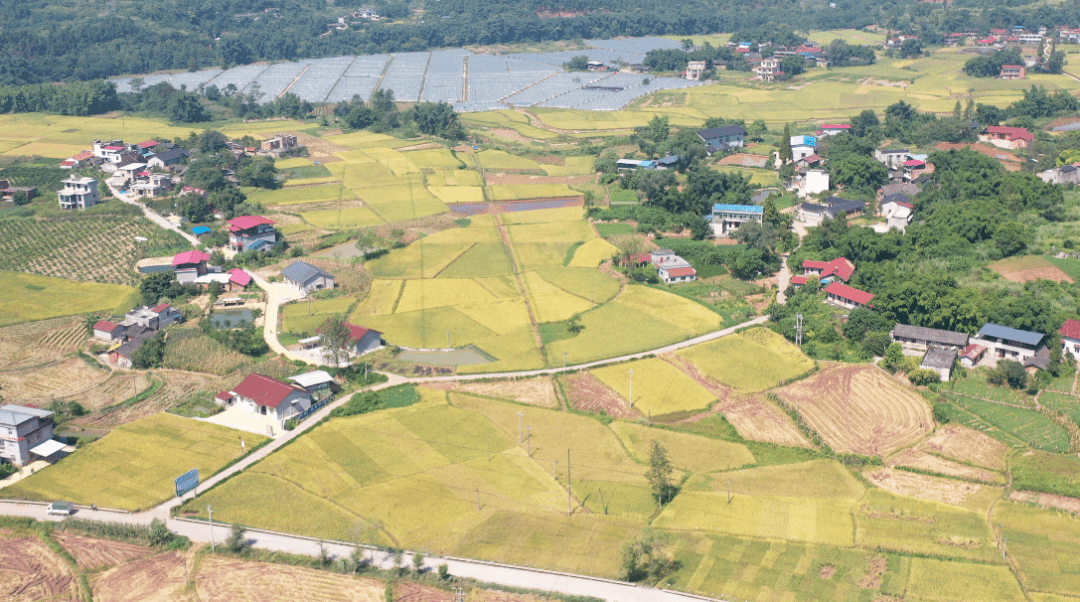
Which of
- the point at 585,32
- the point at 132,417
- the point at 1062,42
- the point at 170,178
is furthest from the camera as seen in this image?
the point at 585,32

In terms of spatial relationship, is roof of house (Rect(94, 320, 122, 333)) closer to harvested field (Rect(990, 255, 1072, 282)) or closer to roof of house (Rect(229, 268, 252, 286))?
roof of house (Rect(229, 268, 252, 286))

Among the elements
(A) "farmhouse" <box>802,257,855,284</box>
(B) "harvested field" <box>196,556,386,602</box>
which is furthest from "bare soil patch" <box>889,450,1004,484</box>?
(B) "harvested field" <box>196,556,386,602</box>

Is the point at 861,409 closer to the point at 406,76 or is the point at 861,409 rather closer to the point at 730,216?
the point at 730,216

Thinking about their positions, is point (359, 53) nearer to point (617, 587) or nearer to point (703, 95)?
point (703, 95)

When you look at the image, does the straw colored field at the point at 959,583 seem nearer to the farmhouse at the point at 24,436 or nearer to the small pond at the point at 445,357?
the small pond at the point at 445,357

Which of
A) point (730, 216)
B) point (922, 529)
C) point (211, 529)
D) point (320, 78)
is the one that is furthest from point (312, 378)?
point (320, 78)

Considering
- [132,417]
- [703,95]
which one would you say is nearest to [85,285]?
[132,417]
